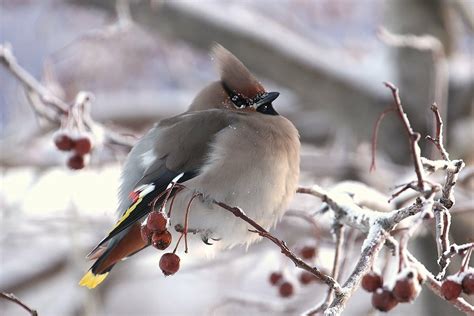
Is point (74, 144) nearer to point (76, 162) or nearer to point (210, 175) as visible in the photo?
point (76, 162)

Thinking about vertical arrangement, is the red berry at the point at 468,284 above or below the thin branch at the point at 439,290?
above

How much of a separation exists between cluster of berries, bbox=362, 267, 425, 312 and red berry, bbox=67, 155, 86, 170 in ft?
3.53

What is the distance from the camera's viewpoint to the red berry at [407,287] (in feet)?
5.06

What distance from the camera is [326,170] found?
14.5 feet

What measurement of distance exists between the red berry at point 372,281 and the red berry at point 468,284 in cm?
29

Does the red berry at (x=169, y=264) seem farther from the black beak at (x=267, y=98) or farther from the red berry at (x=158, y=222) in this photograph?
the black beak at (x=267, y=98)

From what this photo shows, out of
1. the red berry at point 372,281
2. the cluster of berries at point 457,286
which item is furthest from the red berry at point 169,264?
the cluster of berries at point 457,286

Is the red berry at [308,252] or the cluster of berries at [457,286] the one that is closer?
the cluster of berries at [457,286]

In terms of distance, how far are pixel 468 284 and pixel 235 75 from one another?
44.5 inches

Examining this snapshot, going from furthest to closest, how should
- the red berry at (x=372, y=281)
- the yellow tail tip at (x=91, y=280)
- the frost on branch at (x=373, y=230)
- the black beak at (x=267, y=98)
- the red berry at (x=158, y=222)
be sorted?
the black beak at (x=267, y=98), the yellow tail tip at (x=91, y=280), the red berry at (x=372, y=281), the red berry at (x=158, y=222), the frost on branch at (x=373, y=230)

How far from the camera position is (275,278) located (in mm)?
2596

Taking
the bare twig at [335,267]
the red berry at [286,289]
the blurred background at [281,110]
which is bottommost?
the blurred background at [281,110]

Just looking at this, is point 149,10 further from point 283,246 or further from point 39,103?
point 283,246

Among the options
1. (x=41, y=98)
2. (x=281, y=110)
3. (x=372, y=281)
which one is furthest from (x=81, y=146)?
(x=281, y=110)
